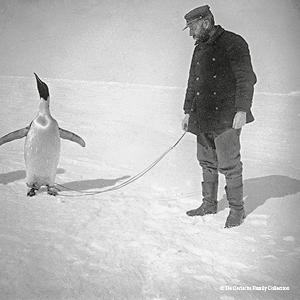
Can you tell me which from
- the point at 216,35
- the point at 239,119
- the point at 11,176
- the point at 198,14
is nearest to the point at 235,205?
the point at 239,119

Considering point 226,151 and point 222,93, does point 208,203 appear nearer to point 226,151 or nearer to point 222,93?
point 226,151

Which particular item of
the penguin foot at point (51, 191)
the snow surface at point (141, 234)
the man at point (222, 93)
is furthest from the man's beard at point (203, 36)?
the penguin foot at point (51, 191)

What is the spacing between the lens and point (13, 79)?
44.3 feet

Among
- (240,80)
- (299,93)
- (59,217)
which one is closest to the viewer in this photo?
(240,80)

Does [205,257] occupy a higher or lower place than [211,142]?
lower

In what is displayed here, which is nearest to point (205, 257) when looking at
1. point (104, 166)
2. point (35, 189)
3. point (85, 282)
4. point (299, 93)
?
point (85, 282)

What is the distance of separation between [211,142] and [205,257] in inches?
27.5

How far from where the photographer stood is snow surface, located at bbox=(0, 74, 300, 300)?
4.55ft

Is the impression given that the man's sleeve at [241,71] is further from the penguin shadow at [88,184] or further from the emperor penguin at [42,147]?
the penguin shadow at [88,184]

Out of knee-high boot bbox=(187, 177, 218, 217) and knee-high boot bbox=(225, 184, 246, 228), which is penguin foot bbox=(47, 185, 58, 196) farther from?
knee-high boot bbox=(225, 184, 246, 228)

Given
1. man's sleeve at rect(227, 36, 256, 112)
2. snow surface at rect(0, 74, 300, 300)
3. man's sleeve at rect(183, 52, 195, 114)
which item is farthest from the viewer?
man's sleeve at rect(183, 52, 195, 114)

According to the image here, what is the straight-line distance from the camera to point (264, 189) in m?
2.90

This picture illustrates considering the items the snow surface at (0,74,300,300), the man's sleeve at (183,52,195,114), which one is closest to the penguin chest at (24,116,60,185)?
the snow surface at (0,74,300,300)

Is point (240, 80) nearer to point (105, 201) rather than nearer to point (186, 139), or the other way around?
point (105, 201)
